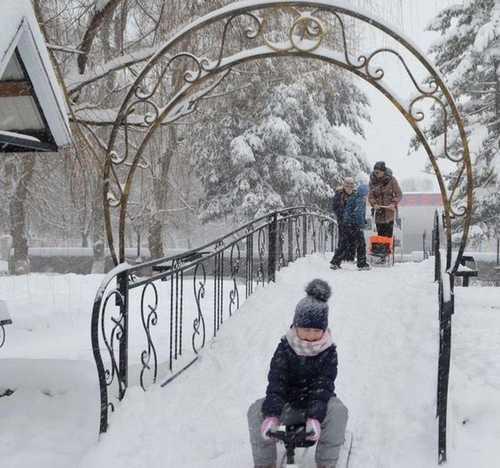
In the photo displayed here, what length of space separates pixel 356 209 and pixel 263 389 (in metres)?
5.07

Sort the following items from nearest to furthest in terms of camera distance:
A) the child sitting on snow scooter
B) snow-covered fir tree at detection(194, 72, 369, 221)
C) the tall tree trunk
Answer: the child sitting on snow scooter
the tall tree trunk
snow-covered fir tree at detection(194, 72, 369, 221)

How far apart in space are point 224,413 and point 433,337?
2.00m

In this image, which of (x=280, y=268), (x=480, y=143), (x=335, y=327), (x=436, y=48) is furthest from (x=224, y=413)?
(x=436, y=48)

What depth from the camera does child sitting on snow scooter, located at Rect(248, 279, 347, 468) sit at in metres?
3.53

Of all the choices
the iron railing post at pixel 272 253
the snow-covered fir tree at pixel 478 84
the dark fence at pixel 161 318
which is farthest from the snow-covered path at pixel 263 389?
the snow-covered fir tree at pixel 478 84

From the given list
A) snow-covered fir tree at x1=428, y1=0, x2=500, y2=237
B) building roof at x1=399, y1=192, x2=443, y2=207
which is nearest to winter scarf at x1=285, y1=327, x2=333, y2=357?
snow-covered fir tree at x1=428, y1=0, x2=500, y2=237

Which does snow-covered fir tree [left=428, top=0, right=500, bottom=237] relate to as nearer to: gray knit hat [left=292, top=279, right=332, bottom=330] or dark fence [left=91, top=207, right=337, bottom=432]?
dark fence [left=91, top=207, right=337, bottom=432]

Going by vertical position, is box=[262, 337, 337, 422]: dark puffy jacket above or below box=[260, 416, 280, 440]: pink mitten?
above

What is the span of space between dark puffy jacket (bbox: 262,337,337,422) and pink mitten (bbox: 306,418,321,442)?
0.13m

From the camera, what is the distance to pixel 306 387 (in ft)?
11.9

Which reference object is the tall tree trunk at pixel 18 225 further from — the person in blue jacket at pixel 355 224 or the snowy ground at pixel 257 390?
the person in blue jacket at pixel 355 224

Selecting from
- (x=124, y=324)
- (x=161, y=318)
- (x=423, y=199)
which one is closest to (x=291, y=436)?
(x=124, y=324)

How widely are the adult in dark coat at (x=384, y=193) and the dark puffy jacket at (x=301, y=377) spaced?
6214 mm

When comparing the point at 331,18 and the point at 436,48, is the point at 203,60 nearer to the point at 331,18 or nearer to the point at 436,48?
the point at 331,18
